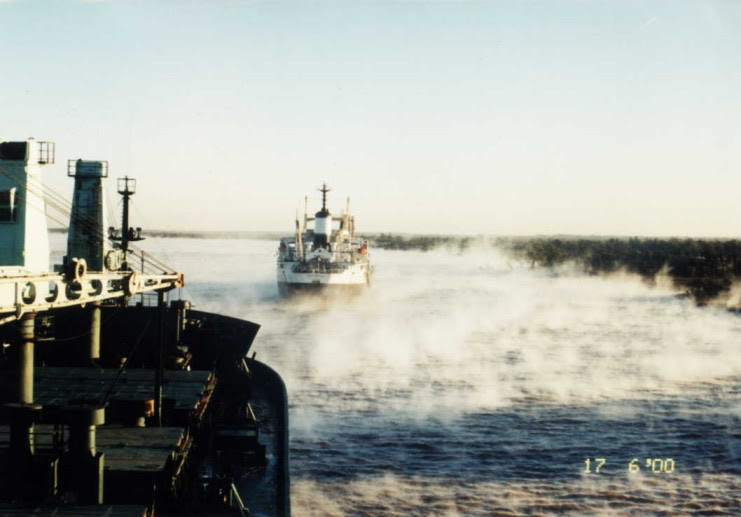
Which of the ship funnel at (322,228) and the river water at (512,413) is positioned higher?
the ship funnel at (322,228)

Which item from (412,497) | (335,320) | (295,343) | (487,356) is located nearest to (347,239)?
(335,320)

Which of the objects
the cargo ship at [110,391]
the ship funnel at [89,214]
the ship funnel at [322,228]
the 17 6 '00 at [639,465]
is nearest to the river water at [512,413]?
the 17 6 '00 at [639,465]

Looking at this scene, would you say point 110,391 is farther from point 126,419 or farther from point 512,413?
point 512,413

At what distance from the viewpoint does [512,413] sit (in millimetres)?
34750

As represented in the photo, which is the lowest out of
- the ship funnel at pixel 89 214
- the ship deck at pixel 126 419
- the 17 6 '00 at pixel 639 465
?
the 17 6 '00 at pixel 639 465

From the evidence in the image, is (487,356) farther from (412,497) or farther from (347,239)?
(347,239)

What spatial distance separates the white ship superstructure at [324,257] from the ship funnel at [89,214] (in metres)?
60.6

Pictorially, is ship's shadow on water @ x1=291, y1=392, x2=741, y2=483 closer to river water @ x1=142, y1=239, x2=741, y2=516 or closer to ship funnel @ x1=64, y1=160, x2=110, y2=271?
river water @ x1=142, y1=239, x2=741, y2=516

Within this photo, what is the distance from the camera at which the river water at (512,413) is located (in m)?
24.8

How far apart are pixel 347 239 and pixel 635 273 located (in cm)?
6005

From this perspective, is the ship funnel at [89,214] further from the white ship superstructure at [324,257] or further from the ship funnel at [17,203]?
the white ship superstructure at [324,257]

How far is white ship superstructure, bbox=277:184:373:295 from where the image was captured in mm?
98625

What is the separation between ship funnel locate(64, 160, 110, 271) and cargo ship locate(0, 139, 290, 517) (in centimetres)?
6

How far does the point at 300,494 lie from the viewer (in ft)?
79.4
